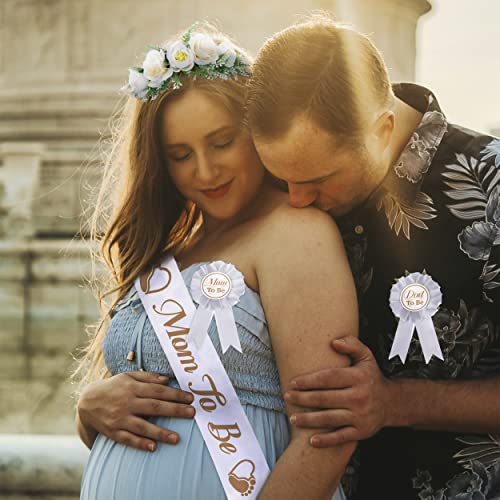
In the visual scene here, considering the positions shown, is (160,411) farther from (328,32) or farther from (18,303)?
(18,303)

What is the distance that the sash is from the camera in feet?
8.17

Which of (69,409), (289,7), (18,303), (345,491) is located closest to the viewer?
(345,491)

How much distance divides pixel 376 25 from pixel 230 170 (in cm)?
686

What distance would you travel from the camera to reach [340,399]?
7.80ft

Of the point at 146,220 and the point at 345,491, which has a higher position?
the point at 146,220

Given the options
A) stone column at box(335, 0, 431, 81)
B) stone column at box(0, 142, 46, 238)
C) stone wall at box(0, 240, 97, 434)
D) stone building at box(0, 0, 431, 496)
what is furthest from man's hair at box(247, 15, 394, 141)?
stone column at box(335, 0, 431, 81)

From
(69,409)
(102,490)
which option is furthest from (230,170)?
(69,409)

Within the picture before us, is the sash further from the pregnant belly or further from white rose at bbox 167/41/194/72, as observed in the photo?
white rose at bbox 167/41/194/72

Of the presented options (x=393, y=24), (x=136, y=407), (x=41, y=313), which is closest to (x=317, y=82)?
(x=136, y=407)

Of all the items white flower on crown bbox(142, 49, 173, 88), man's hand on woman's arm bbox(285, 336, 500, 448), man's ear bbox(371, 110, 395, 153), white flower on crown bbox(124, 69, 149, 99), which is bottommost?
man's hand on woman's arm bbox(285, 336, 500, 448)

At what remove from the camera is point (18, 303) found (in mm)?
7164

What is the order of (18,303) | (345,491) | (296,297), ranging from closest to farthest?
(296,297)
(345,491)
(18,303)

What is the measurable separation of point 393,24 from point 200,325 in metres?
7.23

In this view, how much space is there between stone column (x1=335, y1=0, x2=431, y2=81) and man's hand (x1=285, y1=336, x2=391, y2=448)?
6955 mm
